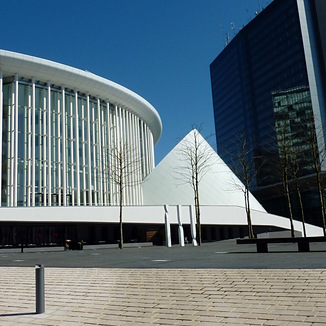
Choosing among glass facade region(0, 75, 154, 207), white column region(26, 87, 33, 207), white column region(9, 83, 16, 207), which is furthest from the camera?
glass facade region(0, 75, 154, 207)

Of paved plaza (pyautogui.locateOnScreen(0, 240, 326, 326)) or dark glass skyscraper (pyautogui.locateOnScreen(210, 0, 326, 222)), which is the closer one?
paved plaza (pyautogui.locateOnScreen(0, 240, 326, 326))

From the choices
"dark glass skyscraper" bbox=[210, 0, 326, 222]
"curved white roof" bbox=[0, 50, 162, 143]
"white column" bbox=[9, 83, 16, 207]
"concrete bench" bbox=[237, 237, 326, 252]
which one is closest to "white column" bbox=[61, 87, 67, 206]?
"curved white roof" bbox=[0, 50, 162, 143]

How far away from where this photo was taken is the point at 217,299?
639 cm

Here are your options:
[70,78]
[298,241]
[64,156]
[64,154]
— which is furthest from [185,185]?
[298,241]

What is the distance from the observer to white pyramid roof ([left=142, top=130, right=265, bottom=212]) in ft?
127

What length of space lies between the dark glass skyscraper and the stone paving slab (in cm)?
6437

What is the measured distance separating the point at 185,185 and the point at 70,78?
20.5 meters

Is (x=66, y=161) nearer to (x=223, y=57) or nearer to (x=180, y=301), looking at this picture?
(x=180, y=301)

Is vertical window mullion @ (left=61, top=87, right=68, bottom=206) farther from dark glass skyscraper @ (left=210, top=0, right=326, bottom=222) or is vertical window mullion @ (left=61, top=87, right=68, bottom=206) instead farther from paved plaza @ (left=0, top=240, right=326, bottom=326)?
dark glass skyscraper @ (left=210, top=0, right=326, bottom=222)

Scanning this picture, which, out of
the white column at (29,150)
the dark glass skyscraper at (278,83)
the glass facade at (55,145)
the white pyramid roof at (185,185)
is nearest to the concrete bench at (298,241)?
the white pyramid roof at (185,185)

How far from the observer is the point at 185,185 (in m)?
39.1

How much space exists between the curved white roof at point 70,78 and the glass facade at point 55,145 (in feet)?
3.07

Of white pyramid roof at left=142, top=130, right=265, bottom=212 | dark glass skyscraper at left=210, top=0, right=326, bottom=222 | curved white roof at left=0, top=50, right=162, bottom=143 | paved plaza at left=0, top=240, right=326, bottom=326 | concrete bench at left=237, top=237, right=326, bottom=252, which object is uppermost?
dark glass skyscraper at left=210, top=0, right=326, bottom=222

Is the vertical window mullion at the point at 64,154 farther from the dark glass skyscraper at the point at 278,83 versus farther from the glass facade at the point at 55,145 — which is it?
the dark glass skyscraper at the point at 278,83
